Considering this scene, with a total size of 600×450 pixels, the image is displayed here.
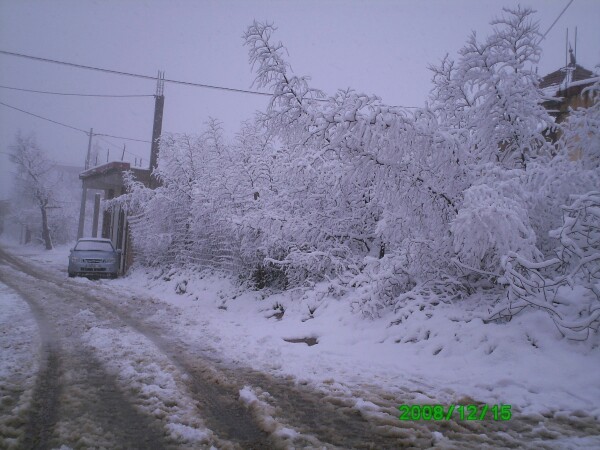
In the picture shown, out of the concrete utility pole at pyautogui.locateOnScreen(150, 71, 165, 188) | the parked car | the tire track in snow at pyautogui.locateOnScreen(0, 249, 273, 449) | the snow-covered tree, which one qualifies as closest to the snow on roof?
the snow-covered tree

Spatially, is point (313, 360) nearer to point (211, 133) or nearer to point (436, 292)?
point (436, 292)

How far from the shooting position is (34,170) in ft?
120

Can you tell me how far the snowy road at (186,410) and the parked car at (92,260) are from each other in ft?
34.6

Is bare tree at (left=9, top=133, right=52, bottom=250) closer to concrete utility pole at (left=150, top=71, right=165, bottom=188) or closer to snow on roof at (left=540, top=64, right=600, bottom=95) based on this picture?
concrete utility pole at (left=150, top=71, right=165, bottom=188)

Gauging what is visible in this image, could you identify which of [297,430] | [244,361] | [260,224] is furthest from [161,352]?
[260,224]

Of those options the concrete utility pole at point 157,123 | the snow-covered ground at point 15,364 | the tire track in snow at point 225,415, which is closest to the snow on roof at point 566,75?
the tire track in snow at point 225,415

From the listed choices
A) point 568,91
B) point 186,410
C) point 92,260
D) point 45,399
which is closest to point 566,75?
point 568,91

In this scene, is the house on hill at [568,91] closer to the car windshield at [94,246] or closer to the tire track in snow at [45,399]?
the tire track in snow at [45,399]

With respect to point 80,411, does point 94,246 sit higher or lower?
higher

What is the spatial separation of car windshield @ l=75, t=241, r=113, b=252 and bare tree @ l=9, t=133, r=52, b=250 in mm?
22596

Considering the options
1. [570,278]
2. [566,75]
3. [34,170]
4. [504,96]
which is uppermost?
[566,75]

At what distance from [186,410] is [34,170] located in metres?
41.7

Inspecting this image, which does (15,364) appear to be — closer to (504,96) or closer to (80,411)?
(80,411)

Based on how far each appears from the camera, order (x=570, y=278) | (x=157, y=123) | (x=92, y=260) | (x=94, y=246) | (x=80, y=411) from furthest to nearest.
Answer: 1. (x=157, y=123)
2. (x=94, y=246)
3. (x=92, y=260)
4. (x=570, y=278)
5. (x=80, y=411)
